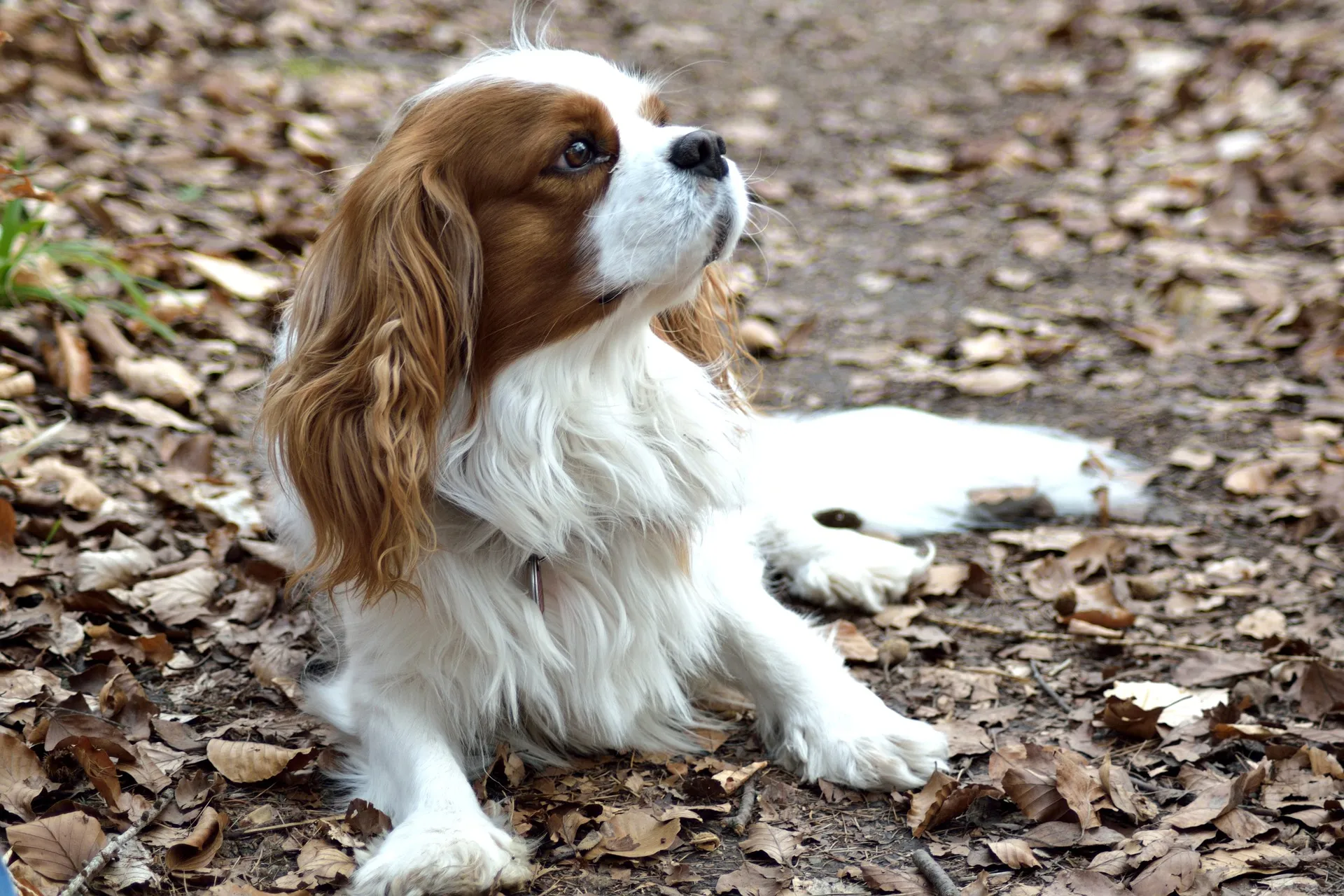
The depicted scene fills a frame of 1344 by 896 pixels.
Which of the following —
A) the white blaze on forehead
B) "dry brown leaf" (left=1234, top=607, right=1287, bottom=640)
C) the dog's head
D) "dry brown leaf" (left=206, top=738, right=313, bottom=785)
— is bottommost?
"dry brown leaf" (left=206, top=738, right=313, bottom=785)

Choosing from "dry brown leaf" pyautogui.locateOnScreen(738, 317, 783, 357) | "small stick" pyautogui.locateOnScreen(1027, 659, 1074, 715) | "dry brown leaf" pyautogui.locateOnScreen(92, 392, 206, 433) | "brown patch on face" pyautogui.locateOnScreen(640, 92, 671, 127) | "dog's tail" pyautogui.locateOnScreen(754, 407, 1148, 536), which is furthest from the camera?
"dry brown leaf" pyautogui.locateOnScreen(738, 317, 783, 357)

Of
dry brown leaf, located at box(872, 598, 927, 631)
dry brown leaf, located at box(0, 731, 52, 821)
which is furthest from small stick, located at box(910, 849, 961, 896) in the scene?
dry brown leaf, located at box(0, 731, 52, 821)

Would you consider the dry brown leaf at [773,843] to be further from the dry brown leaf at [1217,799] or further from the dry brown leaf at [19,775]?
the dry brown leaf at [19,775]

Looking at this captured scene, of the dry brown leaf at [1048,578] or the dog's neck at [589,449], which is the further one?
the dry brown leaf at [1048,578]

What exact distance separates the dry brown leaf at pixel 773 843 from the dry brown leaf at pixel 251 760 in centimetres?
86

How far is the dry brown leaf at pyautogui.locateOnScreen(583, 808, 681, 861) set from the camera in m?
2.14

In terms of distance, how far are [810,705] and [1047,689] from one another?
58 cm

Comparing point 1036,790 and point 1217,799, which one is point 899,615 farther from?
point 1217,799


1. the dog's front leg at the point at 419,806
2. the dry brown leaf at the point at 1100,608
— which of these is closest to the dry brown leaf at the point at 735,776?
the dog's front leg at the point at 419,806

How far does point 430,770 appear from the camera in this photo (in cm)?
220

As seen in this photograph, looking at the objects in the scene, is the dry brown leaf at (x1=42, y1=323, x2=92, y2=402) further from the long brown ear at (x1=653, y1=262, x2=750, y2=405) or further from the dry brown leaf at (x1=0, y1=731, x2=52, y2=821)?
the long brown ear at (x1=653, y1=262, x2=750, y2=405)

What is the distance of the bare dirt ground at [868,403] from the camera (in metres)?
2.19

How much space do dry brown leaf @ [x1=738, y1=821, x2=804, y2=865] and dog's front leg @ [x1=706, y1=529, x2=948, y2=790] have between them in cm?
17

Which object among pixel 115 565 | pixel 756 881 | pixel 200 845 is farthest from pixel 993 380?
pixel 200 845
